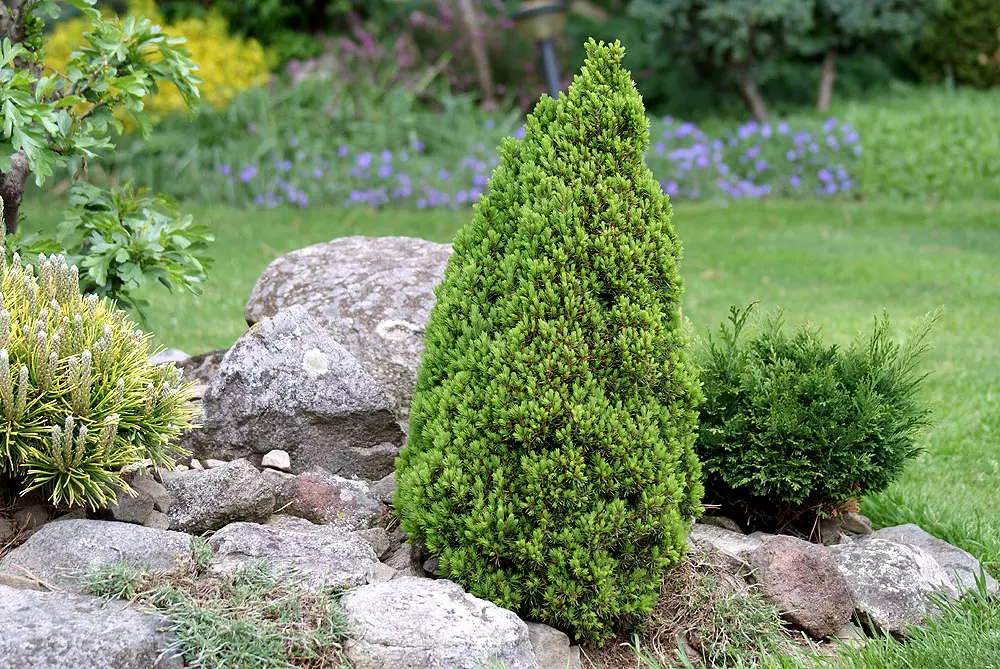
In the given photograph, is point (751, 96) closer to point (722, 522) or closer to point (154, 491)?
point (722, 522)

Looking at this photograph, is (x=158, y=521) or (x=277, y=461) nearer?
(x=158, y=521)

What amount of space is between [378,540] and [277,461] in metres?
0.49

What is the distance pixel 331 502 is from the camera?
11.9 ft

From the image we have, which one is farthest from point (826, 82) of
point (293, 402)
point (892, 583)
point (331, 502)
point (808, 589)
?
point (331, 502)

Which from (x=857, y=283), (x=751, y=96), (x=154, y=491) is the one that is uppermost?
(x=751, y=96)

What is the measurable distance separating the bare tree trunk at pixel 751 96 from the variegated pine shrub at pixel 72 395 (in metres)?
12.2

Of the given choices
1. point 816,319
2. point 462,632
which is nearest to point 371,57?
point 816,319

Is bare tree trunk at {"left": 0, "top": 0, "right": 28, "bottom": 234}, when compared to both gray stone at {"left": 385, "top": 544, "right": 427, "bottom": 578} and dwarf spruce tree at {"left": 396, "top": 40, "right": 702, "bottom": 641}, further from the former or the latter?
gray stone at {"left": 385, "top": 544, "right": 427, "bottom": 578}

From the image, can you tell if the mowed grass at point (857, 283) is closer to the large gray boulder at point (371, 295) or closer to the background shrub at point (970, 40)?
the large gray boulder at point (371, 295)

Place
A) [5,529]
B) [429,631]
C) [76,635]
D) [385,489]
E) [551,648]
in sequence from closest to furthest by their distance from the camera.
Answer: [76,635] → [429,631] → [551,648] → [5,529] → [385,489]

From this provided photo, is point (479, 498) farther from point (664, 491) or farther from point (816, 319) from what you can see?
point (816, 319)

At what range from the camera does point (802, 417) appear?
398 cm

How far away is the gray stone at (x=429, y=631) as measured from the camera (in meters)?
2.88

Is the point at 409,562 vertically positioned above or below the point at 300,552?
below
